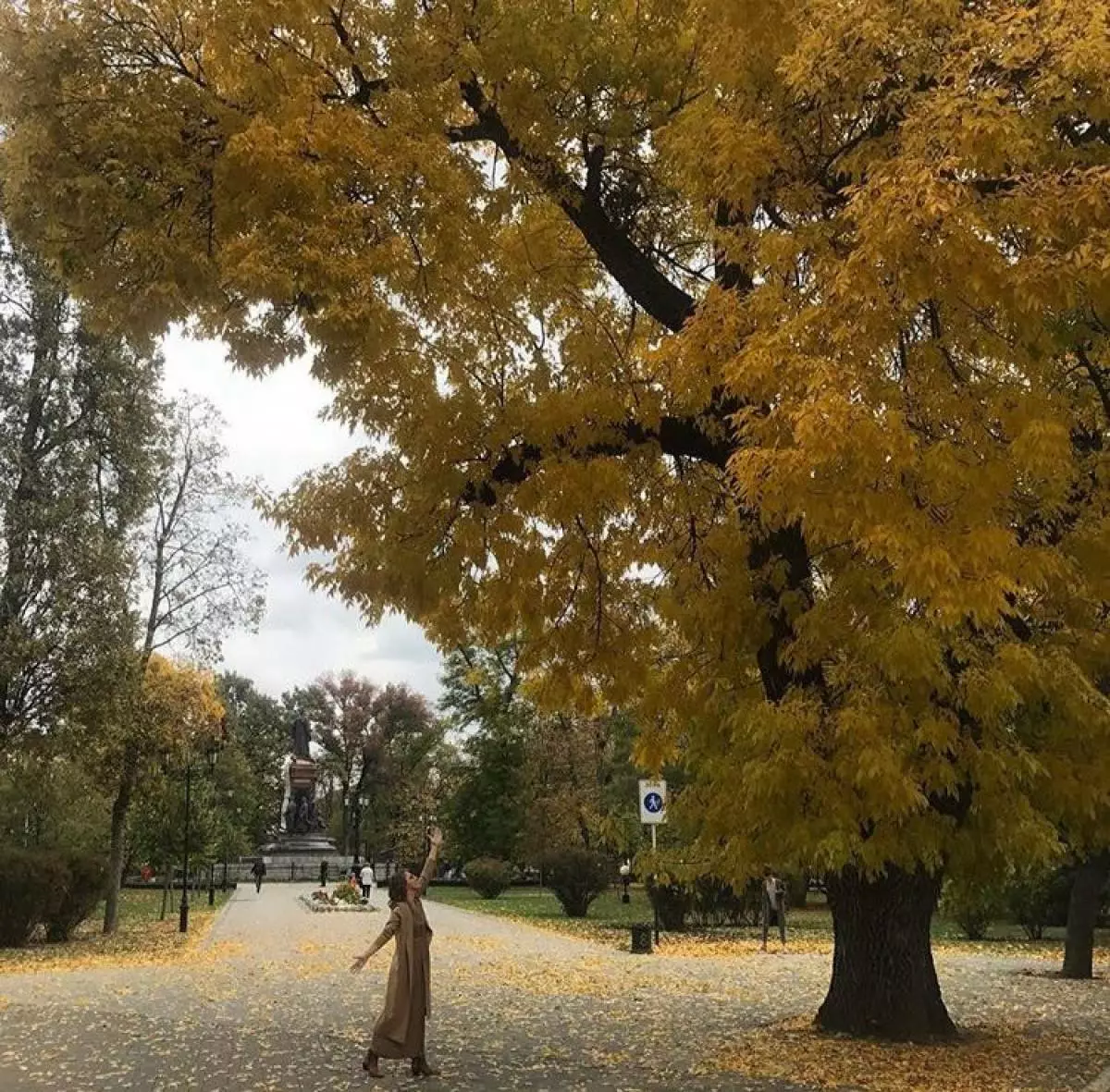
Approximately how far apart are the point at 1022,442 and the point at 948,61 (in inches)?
74.0

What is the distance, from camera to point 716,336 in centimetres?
627

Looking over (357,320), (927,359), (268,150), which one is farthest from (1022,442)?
(268,150)

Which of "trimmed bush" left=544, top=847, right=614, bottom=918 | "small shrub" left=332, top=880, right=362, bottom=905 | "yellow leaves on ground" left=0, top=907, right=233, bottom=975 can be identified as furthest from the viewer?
"small shrub" left=332, top=880, right=362, bottom=905

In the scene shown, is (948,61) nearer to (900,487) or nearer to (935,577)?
(900,487)

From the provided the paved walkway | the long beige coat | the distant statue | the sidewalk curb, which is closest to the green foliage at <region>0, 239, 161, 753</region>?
the paved walkway

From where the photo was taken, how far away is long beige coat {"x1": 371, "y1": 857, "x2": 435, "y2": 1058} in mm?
7812

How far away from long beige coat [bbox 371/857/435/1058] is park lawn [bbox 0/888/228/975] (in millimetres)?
10350

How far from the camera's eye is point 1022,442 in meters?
5.21

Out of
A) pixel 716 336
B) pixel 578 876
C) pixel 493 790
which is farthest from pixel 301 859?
pixel 716 336

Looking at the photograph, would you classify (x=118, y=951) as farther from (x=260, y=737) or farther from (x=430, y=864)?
(x=260, y=737)

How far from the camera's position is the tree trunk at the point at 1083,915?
14.6 meters

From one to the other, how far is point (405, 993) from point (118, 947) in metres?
15.4

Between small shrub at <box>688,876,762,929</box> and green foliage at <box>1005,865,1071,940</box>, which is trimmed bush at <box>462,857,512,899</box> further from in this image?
green foliage at <box>1005,865,1071,940</box>

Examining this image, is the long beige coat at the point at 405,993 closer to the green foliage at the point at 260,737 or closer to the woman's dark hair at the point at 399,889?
the woman's dark hair at the point at 399,889
